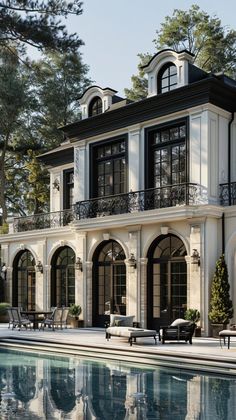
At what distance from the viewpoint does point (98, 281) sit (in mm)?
20719

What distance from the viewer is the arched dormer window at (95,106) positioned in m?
21.7

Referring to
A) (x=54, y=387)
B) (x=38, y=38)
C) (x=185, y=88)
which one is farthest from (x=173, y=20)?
(x=54, y=387)

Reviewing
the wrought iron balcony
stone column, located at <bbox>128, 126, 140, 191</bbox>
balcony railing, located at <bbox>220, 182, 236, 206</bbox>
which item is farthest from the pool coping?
stone column, located at <bbox>128, 126, 140, 191</bbox>

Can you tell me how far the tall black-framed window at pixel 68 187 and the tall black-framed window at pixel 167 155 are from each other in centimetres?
622

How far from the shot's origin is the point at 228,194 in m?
17.3

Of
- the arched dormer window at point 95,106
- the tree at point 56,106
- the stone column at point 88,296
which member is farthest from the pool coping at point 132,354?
the tree at point 56,106

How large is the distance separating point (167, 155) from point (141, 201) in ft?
5.78

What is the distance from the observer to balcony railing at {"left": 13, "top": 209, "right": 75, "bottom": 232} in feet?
76.8

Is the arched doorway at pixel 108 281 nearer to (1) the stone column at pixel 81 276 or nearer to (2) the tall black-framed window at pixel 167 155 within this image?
(1) the stone column at pixel 81 276

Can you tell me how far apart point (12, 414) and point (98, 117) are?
Result: 13.9 meters

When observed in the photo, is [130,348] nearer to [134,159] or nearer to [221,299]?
[221,299]

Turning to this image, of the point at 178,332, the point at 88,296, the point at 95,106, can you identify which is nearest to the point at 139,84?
the point at 95,106

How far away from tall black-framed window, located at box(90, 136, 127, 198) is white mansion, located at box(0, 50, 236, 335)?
4cm

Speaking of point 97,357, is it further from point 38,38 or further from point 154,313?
point 38,38
